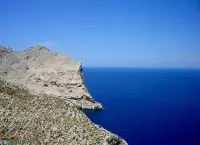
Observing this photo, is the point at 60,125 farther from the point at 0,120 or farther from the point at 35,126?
the point at 0,120

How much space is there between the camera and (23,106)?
334 ft

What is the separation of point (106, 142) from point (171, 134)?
200ft

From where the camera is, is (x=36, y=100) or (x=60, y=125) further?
(x=36, y=100)

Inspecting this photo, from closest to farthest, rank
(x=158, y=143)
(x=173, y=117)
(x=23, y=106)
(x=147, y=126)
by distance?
(x=23, y=106)
(x=158, y=143)
(x=147, y=126)
(x=173, y=117)

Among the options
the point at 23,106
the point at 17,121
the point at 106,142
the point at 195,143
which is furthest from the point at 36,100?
the point at 195,143

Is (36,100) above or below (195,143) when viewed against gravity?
above

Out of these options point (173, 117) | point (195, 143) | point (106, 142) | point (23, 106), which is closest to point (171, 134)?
point (195, 143)

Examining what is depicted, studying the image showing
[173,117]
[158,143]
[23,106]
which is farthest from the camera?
[173,117]

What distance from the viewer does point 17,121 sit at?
9412 centimetres

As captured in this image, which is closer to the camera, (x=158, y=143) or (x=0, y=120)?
(x=0, y=120)

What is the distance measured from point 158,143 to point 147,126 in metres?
27.7

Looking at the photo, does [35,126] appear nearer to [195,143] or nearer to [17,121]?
[17,121]

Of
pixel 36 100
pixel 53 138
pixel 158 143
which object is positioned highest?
pixel 36 100

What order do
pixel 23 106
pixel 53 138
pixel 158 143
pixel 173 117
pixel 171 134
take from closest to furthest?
pixel 53 138 → pixel 23 106 → pixel 158 143 → pixel 171 134 → pixel 173 117
